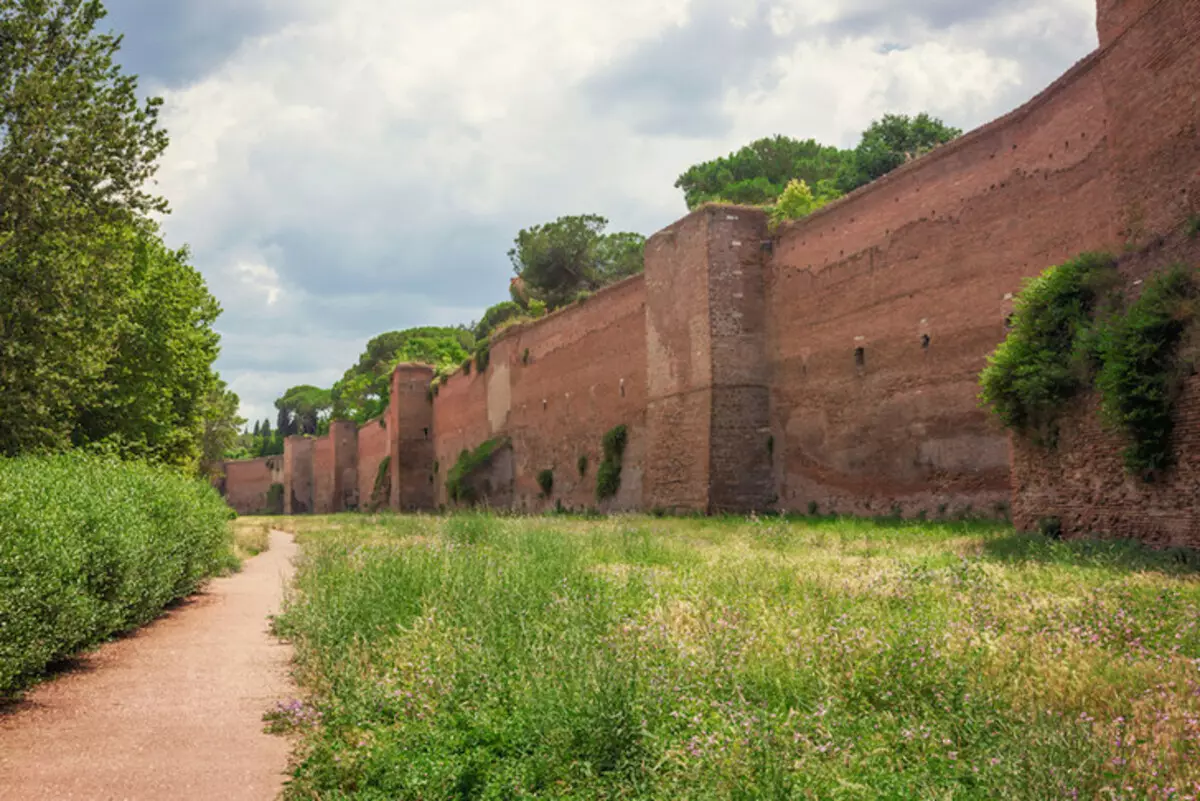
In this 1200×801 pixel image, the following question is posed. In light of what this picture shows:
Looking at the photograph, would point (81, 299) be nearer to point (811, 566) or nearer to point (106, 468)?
point (106, 468)

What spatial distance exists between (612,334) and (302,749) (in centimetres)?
1986

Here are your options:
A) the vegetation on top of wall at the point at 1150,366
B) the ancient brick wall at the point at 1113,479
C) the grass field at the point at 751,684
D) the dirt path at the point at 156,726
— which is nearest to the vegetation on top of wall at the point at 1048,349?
the ancient brick wall at the point at 1113,479

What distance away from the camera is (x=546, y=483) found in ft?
88.9

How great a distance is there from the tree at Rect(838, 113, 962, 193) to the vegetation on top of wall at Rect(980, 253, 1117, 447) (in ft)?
78.6

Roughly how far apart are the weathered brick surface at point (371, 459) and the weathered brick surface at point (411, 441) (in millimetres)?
2002

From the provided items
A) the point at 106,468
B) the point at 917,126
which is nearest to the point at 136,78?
the point at 106,468

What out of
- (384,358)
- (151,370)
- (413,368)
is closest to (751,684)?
(151,370)

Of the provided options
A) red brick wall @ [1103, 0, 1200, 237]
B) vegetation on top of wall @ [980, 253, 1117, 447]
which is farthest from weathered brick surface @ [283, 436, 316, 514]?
red brick wall @ [1103, 0, 1200, 237]

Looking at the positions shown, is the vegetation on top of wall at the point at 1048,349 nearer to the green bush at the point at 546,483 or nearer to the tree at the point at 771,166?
the green bush at the point at 546,483

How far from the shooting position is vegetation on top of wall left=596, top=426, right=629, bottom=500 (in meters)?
22.8

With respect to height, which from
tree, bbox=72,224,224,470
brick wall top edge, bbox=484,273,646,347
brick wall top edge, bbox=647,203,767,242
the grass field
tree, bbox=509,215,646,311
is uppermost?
tree, bbox=509,215,646,311

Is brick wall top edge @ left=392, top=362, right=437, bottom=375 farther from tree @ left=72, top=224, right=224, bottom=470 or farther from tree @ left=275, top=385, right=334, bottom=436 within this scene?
Result: tree @ left=275, top=385, right=334, bottom=436

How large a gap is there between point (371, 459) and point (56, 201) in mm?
35495

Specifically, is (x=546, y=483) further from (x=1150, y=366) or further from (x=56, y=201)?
(x=1150, y=366)
